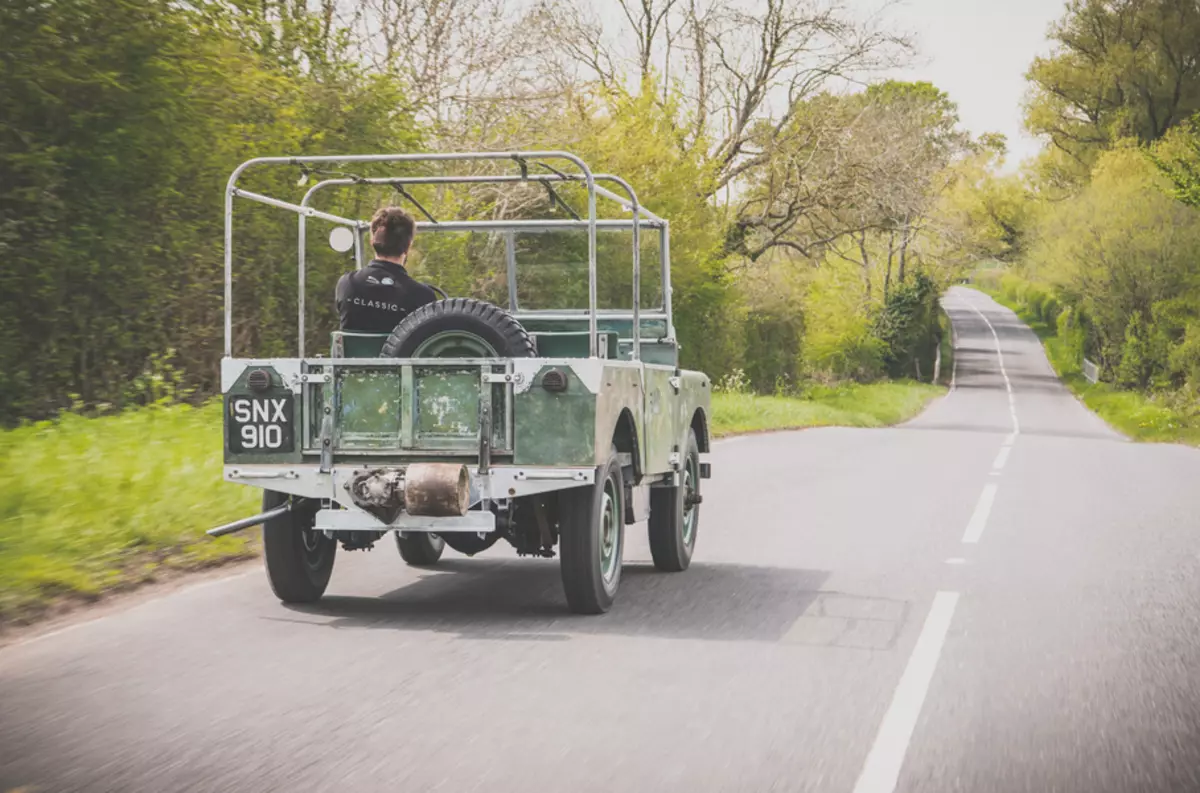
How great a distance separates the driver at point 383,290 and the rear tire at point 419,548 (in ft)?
6.25

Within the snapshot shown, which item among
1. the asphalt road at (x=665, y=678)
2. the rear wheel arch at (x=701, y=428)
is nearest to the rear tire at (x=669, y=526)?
the asphalt road at (x=665, y=678)

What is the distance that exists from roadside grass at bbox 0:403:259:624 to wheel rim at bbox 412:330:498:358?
7.60 ft

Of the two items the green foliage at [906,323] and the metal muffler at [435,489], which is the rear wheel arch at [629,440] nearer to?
the metal muffler at [435,489]

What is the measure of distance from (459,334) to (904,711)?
10.1 ft

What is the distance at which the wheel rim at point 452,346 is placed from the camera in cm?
782

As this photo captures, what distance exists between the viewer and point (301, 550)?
Result: 26.7 feet

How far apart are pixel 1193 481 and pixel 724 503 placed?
7.29 metres

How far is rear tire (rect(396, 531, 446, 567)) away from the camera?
992 centimetres

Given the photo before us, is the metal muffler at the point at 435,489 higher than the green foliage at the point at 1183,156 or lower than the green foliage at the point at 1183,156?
lower

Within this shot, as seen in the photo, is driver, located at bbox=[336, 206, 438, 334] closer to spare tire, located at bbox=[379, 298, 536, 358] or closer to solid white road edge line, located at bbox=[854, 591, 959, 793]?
spare tire, located at bbox=[379, 298, 536, 358]

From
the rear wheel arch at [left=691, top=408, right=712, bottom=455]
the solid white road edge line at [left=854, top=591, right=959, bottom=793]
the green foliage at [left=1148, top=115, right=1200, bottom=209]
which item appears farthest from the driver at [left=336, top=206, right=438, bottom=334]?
the green foliage at [left=1148, top=115, right=1200, bottom=209]

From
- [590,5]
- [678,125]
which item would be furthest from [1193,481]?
[590,5]

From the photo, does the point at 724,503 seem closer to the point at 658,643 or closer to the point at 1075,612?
the point at 1075,612

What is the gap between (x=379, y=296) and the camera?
27.5 feet
